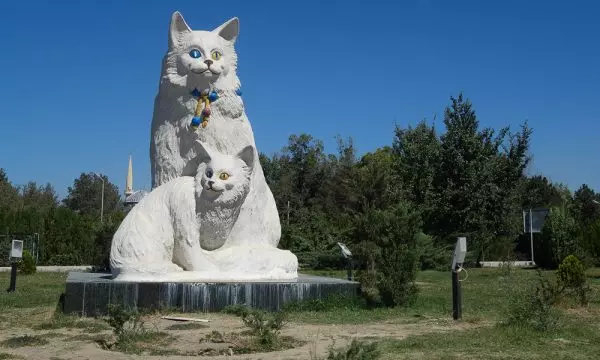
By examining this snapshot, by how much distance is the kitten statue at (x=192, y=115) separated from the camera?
31.8ft

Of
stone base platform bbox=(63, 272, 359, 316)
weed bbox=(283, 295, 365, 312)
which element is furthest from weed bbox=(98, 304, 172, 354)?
weed bbox=(283, 295, 365, 312)

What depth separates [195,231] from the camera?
354 inches

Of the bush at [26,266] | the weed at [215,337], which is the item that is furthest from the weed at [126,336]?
the bush at [26,266]

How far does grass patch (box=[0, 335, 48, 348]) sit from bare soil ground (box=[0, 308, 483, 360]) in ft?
0.13

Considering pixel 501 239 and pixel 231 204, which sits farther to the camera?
pixel 501 239

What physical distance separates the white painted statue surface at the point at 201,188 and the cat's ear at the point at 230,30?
15mm

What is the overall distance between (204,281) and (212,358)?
2960 mm

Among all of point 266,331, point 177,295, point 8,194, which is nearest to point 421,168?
point 177,295

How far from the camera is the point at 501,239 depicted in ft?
86.5

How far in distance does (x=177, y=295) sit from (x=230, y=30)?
419cm

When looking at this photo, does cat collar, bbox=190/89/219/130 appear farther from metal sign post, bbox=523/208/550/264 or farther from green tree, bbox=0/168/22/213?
green tree, bbox=0/168/22/213

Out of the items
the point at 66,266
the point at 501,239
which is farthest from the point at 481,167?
the point at 66,266

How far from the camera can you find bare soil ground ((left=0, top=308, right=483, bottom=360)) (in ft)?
19.7

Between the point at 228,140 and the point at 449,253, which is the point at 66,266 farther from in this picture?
the point at 228,140
